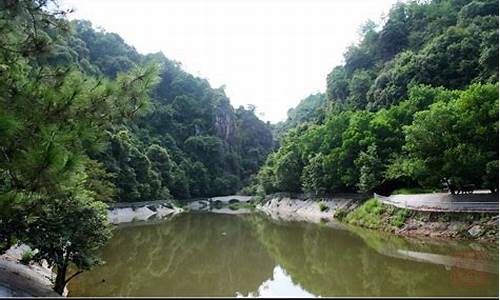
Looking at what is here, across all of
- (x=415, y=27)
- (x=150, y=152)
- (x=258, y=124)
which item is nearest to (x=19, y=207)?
(x=150, y=152)

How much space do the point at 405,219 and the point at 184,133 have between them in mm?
72629

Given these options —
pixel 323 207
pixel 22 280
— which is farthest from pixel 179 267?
pixel 323 207

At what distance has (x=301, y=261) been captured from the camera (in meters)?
18.2

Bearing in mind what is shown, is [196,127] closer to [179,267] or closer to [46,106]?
[179,267]

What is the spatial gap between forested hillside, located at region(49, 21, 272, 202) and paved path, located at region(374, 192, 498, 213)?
34.3 m

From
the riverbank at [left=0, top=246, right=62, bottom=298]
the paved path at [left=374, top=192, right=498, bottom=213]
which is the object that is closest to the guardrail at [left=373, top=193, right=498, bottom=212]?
the paved path at [left=374, top=192, right=498, bottom=213]

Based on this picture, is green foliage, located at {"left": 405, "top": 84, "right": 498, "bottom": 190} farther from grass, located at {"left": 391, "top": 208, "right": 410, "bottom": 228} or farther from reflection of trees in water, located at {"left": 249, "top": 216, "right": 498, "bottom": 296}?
reflection of trees in water, located at {"left": 249, "top": 216, "right": 498, "bottom": 296}

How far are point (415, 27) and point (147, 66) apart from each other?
6860 cm

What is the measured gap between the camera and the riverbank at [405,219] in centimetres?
1948

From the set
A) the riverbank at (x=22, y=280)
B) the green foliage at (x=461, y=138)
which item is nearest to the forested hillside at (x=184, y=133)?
the green foliage at (x=461, y=138)

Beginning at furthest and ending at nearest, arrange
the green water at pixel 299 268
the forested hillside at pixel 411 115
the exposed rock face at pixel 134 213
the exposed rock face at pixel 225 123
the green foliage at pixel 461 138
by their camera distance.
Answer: the exposed rock face at pixel 225 123
the exposed rock face at pixel 134 213
the forested hillside at pixel 411 115
the green foliage at pixel 461 138
the green water at pixel 299 268

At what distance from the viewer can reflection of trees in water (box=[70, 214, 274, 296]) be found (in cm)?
1346

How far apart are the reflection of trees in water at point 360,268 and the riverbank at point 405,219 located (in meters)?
1.45

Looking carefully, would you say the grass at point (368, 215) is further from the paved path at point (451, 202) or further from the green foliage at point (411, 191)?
the green foliage at point (411, 191)
